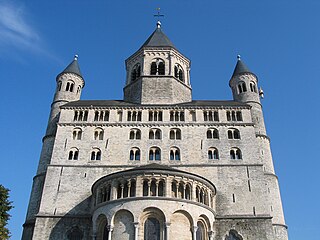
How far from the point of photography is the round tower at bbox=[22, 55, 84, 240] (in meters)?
33.4

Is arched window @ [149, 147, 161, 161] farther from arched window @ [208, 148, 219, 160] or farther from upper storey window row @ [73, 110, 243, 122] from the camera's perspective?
arched window @ [208, 148, 219, 160]

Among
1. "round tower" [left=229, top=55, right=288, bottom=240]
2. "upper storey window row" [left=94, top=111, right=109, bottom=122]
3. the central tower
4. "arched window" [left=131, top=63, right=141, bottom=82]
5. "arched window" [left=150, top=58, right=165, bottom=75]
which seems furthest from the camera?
"arched window" [left=131, top=63, right=141, bottom=82]

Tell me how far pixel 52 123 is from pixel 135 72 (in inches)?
484

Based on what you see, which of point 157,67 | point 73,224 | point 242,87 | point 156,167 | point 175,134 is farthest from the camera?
point 157,67

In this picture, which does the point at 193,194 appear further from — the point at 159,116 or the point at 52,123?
the point at 52,123

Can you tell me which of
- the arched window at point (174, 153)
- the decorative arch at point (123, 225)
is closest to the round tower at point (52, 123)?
the decorative arch at point (123, 225)

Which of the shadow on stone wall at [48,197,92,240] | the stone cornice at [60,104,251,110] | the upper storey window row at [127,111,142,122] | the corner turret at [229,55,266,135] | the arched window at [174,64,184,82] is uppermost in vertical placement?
the arched window at [174,64,184,82]

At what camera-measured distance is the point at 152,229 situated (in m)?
25.5

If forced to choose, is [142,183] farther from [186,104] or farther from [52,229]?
[186,104]

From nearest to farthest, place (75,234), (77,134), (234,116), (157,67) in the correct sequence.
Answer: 1. (75,234)
2. (77,134)
3. (234,116)
4. (157,67)

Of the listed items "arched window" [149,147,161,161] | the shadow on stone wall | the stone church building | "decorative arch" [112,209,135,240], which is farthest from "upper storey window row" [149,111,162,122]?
"decorative arch" [112,209,135,240]

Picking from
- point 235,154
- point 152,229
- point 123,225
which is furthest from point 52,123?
point 235,154

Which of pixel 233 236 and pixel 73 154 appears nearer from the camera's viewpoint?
pixel 233 236

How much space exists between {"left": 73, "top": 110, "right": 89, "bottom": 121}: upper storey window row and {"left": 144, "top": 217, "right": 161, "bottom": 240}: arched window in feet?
49.7
